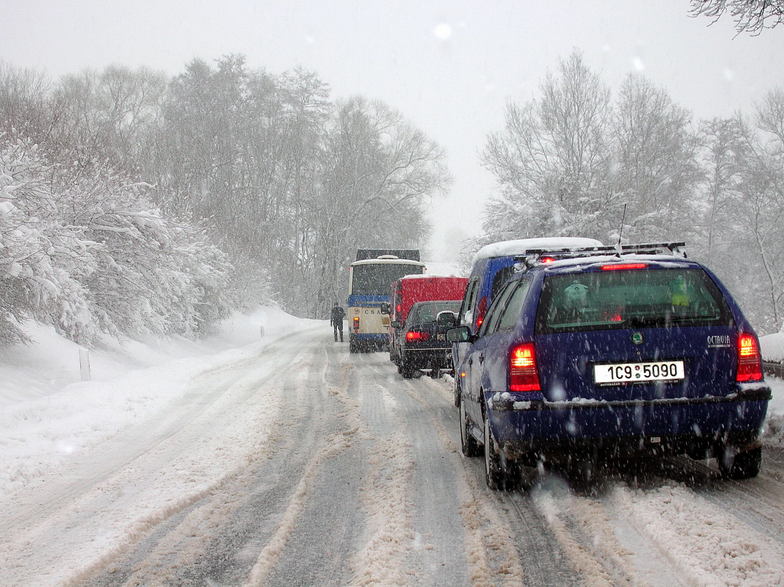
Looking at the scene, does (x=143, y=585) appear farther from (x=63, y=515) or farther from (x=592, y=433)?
(x=592, y=433)

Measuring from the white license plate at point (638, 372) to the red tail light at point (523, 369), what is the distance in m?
0.38

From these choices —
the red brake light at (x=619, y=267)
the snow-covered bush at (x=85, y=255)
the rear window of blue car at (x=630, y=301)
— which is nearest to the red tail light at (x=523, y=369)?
the rear window of blue car at (x=630, y=301)

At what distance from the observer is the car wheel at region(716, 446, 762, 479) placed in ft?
16.8

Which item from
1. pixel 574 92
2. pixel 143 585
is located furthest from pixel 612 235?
pixel 143 585

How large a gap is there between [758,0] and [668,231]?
80.3ft

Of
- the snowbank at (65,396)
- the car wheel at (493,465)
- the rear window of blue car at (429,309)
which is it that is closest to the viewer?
the car wheel at (493,465)

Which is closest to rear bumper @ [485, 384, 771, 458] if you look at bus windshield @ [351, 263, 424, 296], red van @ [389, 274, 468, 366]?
red van @ [389, 274, 468, 366]

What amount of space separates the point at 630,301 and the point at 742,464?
4.62 feet

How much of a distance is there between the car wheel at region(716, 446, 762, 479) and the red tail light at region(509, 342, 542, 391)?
142 cm

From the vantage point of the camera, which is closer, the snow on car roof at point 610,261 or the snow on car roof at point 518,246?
the snow on car roof at point 610,261

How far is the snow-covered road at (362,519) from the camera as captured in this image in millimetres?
3693

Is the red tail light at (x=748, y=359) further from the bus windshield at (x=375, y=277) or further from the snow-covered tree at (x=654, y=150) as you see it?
the snow-covered tree at (x=654, y=150)

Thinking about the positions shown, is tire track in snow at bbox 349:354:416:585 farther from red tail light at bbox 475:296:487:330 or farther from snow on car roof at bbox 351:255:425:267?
snow on car roof at bbox 351:255:425:267

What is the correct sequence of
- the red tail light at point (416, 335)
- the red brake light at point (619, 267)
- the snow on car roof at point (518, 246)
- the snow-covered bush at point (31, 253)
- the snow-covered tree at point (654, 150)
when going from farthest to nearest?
1. the snow-covered tree at point (654, 150)
2. the red tail light at point (416, 335)
3. the snow-covered bush at point (31, 253)
4. the snow on car roof at point (518, 246)
5. the red brake light at point (619, 267)
